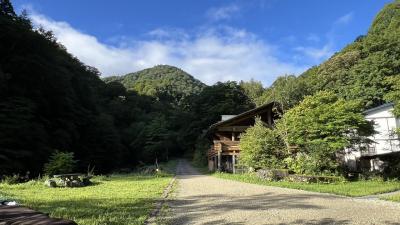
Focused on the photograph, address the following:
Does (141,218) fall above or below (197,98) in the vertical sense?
below

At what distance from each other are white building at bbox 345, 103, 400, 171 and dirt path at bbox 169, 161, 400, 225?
403 inches

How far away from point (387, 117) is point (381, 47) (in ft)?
85.1

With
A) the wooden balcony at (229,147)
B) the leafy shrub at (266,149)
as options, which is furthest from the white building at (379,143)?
the wooden balcony at (229,147)

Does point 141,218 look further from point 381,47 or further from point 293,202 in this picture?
point 381,47

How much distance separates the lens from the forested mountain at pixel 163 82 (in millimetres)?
102438

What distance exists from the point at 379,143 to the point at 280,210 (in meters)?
17.9

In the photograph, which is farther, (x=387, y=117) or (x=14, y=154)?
(x=14, y=154)

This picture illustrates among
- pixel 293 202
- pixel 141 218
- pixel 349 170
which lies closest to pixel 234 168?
pixel 349 170

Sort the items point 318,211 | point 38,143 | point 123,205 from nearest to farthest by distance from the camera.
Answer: point 318,211 < point 123,205 < point 38,143

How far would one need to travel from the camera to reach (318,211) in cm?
948

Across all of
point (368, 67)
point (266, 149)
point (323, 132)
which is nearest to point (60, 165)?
point (266, 149)

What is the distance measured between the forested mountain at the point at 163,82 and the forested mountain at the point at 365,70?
35662 mm

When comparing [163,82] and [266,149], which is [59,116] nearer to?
[266,149]

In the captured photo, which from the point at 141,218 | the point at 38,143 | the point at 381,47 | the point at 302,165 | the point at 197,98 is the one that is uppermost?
the point at 381,47
